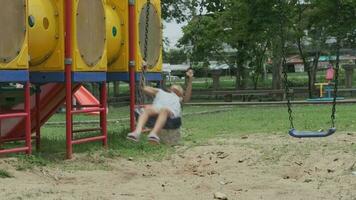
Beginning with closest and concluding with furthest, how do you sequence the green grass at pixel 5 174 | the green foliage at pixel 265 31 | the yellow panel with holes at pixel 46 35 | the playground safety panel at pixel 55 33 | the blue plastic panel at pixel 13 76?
the green grass at pixel 5 174 → the blue plastic panel at pixel 13 76 → the playground safety panel at pixel 55 33 → the yellow panel with holes at pixel 46 35 → the green foliage at pixel 265 31

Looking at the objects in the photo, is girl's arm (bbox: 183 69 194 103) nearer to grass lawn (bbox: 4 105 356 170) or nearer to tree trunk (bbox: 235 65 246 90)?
grass lawn (bbox: 4 105 356 170)

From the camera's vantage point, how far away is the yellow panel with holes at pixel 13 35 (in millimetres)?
9359

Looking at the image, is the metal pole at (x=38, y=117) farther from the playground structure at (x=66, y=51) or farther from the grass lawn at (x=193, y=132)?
the grass lawn at (x=193, y=132)

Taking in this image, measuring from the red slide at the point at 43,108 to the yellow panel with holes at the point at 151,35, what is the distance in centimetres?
161

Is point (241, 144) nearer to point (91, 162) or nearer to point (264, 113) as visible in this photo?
point (91, 162)

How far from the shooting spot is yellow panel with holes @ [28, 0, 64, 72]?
10.3 metres

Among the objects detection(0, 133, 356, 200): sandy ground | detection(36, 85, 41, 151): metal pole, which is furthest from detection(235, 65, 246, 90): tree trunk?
detection(36, 85, 41, 151): metal pole

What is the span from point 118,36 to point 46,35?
2320 millimetres

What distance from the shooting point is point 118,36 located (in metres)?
12.5

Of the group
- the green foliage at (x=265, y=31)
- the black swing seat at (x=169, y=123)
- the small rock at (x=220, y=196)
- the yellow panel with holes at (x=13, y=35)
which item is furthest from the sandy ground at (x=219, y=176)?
the green foliage at (x=265, y=31)

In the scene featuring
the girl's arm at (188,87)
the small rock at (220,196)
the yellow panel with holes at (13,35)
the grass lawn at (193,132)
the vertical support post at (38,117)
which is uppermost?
the yellow panel with holes at (13,35)

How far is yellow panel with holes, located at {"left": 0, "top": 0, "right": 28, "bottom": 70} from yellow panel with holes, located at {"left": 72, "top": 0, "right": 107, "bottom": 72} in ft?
3.75

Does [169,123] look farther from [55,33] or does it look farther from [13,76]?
[55,33]

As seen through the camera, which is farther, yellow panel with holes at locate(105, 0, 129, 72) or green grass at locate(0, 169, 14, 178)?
yellow panel with holes at locate(105, 0, 129, 72)
